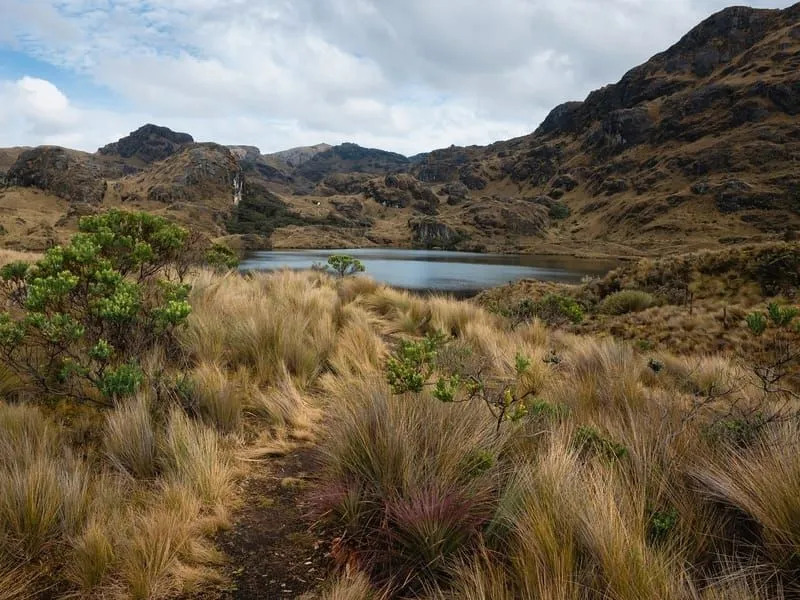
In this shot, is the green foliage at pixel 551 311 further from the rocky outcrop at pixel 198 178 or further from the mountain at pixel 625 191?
the rocky outcrop at pixel 198 178

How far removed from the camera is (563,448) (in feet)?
9.34

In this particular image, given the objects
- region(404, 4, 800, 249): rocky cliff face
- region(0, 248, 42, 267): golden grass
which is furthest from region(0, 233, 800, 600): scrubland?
region(404, 4, 800, 249): rocky cliff face

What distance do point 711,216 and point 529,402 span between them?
488 feet

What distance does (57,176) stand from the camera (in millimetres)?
142375

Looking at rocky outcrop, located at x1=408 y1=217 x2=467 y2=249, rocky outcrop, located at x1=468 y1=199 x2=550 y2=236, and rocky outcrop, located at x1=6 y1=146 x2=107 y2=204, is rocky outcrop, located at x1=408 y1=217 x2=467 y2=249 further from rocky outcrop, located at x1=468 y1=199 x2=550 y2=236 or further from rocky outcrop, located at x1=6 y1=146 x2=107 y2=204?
rocky outcrop, located at x1=6 y1=146 x2=107 y2=204

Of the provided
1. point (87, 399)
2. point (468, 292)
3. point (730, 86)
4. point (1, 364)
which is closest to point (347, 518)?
point (87, 399)

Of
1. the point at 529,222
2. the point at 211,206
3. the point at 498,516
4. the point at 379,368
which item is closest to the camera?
the point at 498,516

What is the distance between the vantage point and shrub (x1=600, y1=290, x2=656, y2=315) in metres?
14.3

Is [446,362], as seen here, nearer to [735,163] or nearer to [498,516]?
[498,516]

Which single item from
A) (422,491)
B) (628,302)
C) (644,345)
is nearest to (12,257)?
(422,491)

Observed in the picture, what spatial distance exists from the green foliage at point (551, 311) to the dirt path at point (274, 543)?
926cm

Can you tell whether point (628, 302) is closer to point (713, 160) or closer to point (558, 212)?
point (713, 160)

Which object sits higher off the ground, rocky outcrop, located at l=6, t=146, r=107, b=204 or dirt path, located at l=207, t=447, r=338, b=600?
rocky outcrop, located at l=6, t=146, r=107, b=204

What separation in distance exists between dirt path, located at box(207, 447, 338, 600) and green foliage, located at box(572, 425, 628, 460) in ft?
5.74
